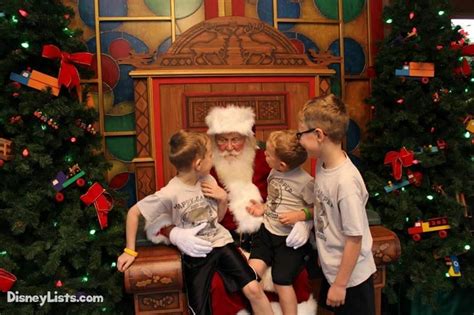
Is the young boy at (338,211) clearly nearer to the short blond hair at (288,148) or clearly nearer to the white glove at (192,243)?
the short blond hair at (288,148)

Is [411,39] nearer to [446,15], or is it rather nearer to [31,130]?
[446,15]

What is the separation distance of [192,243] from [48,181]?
1140 millimetres

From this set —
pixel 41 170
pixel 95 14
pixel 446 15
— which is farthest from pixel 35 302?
pixel 446 15

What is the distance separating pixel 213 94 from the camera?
308 centimetres

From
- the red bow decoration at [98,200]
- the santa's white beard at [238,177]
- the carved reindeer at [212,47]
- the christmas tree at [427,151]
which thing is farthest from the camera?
the carved reindeer at [212,47]

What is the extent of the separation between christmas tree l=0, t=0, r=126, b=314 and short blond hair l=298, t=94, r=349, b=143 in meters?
1.57

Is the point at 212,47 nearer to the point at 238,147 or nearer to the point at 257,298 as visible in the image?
the point at 238,147

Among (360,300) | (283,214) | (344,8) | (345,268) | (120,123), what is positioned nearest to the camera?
(345,268)

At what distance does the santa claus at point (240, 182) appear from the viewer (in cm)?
224

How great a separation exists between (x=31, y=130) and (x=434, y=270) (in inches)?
119

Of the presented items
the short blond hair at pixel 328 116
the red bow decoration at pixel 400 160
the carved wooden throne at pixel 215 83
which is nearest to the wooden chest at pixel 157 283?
the carved wooden throne at pixel 215 83

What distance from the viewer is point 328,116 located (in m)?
1.88

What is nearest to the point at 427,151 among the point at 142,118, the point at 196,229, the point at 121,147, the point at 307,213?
the point at 307,213

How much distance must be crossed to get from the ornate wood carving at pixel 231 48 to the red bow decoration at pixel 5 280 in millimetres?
1695
